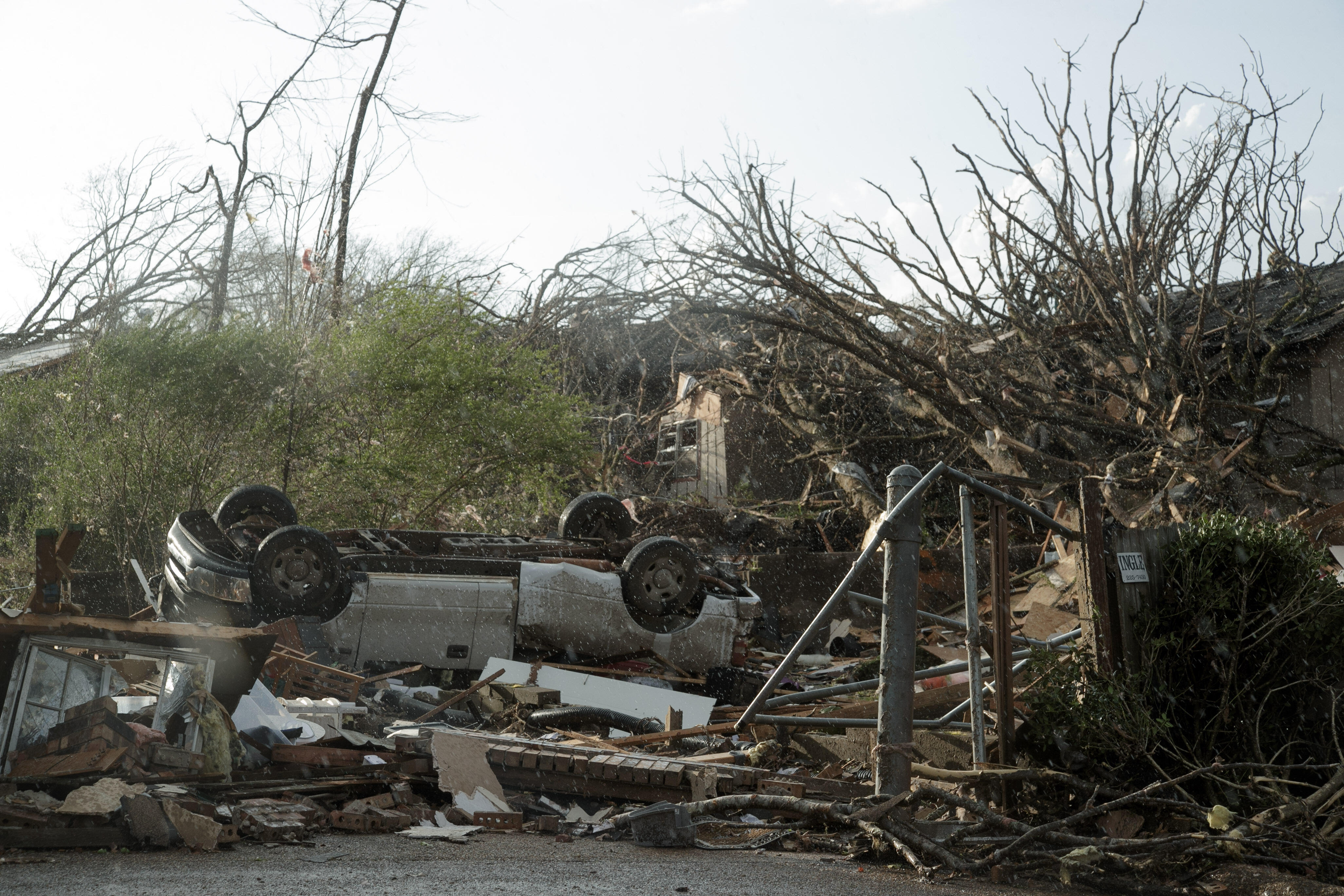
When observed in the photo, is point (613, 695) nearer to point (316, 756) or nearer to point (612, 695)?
point (612, 695)

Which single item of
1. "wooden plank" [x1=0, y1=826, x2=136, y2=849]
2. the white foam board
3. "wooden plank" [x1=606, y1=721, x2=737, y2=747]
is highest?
the white foam board

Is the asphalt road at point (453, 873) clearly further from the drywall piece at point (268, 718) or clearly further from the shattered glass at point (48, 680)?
the drywall piece at point (268, 718)

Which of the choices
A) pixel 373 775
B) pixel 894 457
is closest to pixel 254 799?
pixel 373 775

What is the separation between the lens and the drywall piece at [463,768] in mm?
5336

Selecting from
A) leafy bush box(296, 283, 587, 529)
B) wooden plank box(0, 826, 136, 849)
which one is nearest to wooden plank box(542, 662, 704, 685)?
wooden plank box(0, 826, 136, 849)

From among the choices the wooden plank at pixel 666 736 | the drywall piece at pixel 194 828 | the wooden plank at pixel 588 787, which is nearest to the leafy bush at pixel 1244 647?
the wooden plank at pixel 588 787

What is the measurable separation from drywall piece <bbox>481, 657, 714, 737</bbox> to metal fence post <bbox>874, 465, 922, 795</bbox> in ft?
10.3

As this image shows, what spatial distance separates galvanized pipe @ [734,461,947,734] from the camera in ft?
15.3

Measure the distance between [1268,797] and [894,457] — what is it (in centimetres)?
1118

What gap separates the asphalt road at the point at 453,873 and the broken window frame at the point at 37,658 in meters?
1.02

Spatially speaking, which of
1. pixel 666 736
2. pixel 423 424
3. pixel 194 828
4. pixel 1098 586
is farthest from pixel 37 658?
pixel 423 424

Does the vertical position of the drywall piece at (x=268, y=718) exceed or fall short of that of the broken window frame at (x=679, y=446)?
it falls short

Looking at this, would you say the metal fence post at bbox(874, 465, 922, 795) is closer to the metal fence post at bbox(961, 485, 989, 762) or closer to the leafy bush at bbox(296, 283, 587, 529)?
the metal fence post at bbox(961, 485, 989, 762)

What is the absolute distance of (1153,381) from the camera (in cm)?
993
